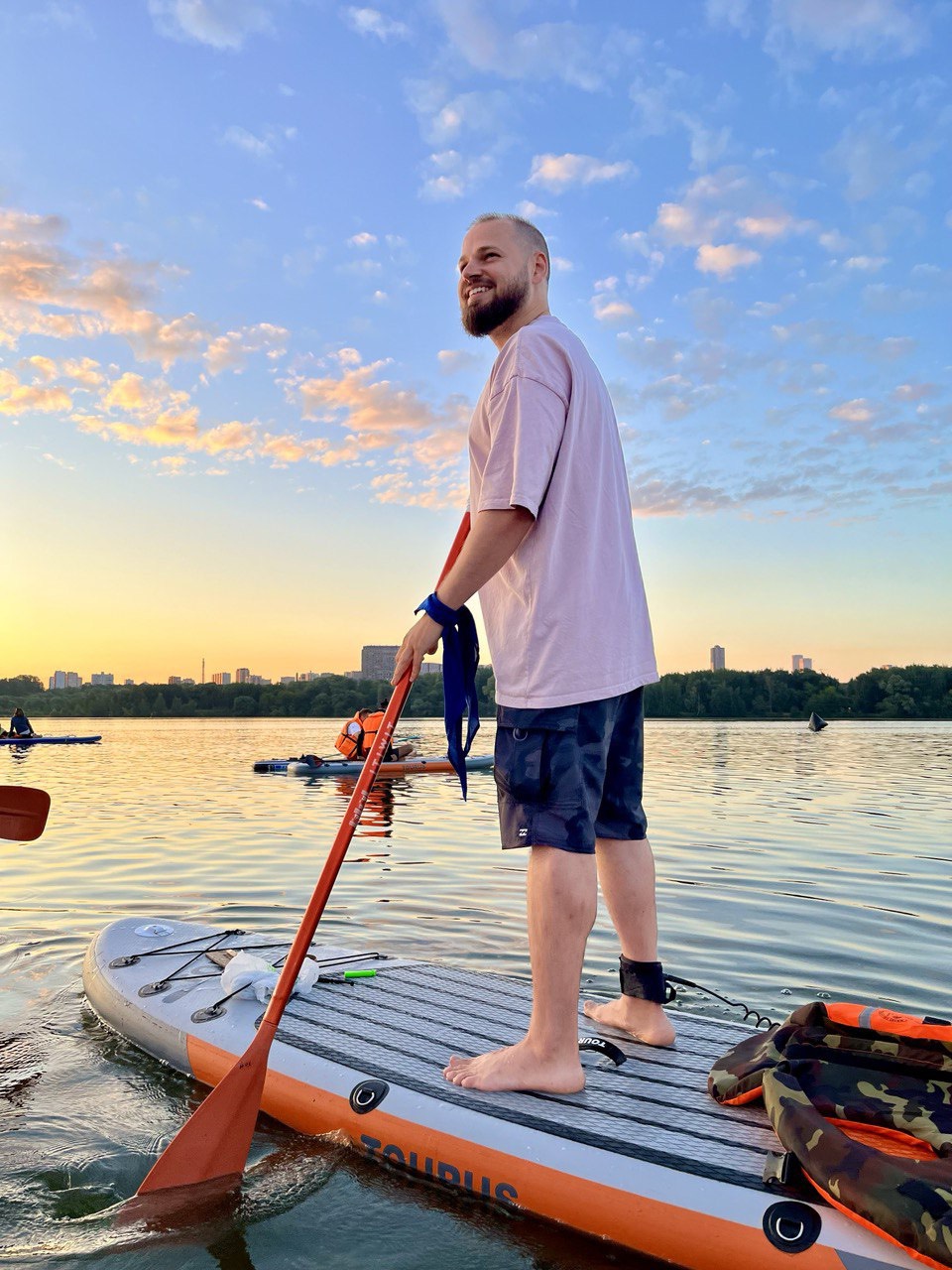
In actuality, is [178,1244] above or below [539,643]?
below

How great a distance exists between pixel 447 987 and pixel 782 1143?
184cm

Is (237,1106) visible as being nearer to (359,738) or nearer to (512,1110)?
(512,1110)

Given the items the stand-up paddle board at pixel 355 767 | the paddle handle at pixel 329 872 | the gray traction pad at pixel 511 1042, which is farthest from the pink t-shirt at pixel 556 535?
the stand-up paddle board at pixel 355 767

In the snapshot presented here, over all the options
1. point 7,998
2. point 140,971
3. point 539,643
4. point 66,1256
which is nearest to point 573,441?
point 539,643

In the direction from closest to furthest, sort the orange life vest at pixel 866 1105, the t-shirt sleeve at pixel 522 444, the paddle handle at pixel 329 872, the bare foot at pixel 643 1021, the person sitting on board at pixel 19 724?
the orange life vest at pixel 866 1105 < the t-shirt sleeve at pixel 522 444 < the paddle handle at pixel 329 872 < the bare foot at pixel 643 1021 < the person sitting on board at pixel 19 724

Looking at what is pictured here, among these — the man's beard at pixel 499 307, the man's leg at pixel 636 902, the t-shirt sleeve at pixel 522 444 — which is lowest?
the man's leg at pixel 636 902

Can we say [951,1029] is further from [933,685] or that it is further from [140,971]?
[933,685]

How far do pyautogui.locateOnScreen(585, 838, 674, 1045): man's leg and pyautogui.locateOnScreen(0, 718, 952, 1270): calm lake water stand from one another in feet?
2.90

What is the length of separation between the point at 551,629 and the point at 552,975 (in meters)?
1.00

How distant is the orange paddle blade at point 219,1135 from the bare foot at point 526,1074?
649 mm

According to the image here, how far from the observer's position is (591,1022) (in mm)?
3492

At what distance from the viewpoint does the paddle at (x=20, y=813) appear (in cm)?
288

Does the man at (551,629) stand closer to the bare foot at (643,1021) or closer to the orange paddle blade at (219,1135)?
the bare foot at (643,1021)

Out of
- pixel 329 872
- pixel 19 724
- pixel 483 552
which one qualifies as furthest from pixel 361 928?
pixel 19 724
